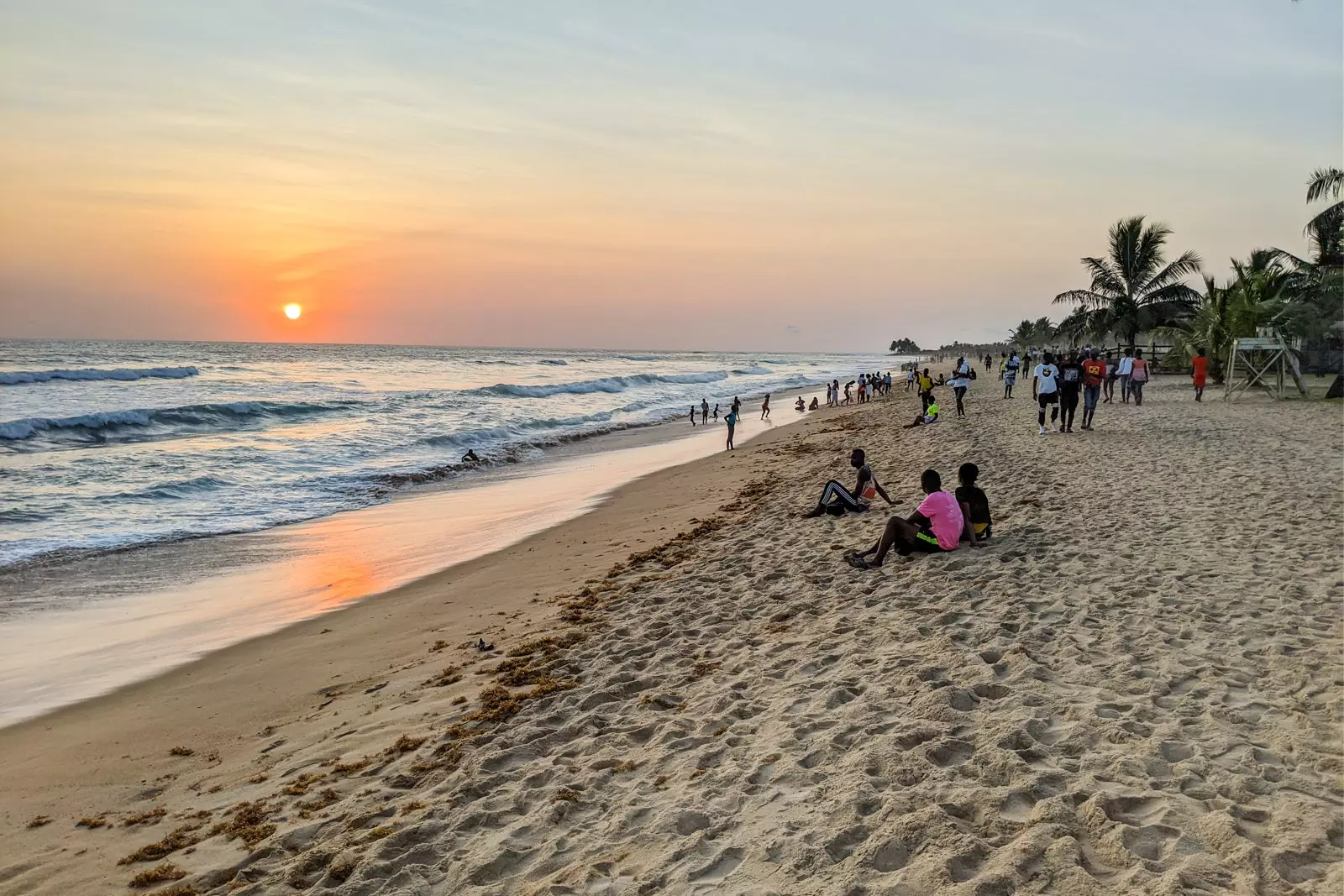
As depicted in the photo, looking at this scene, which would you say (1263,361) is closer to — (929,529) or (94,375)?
(929,529)

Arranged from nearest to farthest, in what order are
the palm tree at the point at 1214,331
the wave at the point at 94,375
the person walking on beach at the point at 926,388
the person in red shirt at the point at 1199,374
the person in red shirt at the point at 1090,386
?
the person in red shirt at the point at 1090,386 → the person walking on beach at the point at 926,388 → the person in red shirt at the point at 1199,374 → the palm tree at the point at 1214,331 → the wave at the point at 94,375

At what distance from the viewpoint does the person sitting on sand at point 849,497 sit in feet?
33.8

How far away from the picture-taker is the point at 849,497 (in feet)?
34.0

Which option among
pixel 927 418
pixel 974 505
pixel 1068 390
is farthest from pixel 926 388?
pixel 974 505

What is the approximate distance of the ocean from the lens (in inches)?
551

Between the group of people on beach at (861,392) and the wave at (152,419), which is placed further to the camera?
the group of people on beach at (861,392)

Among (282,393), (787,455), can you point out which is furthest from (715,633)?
(282,393)

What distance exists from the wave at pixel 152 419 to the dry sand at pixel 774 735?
24.3m

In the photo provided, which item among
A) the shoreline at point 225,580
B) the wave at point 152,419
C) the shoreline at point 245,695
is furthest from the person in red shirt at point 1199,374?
the wave at point 152,419

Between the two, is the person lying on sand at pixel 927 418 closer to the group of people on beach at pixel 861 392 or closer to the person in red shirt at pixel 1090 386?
the person in red shirt at pixel 1090 386

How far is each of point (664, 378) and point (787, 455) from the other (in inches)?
2078

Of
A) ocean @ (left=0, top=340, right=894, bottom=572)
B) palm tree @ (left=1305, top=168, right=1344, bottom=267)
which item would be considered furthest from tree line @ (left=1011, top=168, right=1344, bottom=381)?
ocean @ (left=0, top=340, right=894, bottom=572)

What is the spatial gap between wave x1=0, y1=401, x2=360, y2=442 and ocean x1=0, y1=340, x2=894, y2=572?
0.26 feet

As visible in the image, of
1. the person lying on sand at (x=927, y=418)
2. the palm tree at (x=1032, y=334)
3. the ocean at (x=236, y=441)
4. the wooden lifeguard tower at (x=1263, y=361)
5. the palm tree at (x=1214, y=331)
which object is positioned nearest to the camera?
the ocean at (x=236, y=441)
